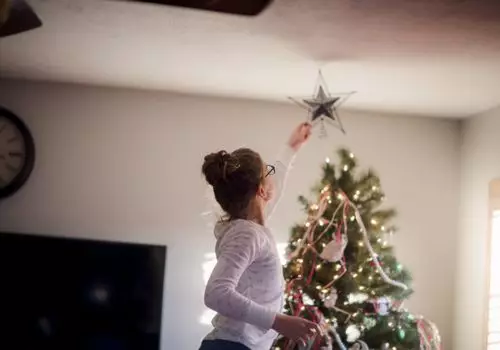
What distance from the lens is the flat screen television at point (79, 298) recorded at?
3297 mm

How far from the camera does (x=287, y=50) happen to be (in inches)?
105

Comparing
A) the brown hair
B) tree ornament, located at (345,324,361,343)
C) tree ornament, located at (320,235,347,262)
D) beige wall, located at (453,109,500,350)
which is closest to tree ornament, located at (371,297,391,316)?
tree ornament, located at (345,324,361,343)

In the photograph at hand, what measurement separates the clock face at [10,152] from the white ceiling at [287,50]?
279 millimetres

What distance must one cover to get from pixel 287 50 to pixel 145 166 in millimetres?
1238

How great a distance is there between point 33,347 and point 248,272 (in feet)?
5.92

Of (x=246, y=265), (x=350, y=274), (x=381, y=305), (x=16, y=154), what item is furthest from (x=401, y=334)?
(x=16, y=154)

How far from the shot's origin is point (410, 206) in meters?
3.75

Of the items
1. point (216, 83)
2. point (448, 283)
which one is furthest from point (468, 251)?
point (216, 83)

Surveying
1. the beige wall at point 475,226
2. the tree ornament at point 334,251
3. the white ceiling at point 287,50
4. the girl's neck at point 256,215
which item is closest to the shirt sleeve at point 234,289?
the girl's neck at point 256,215

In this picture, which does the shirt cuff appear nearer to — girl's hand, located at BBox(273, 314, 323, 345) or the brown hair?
girl's hand, located at BBox(273, 314, 323, 345)

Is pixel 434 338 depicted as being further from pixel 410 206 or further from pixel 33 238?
pixel 33 238

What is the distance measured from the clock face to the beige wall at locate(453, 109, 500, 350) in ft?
7.53

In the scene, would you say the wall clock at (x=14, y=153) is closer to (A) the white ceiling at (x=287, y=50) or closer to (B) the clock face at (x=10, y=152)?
(B) the clock face at (x=10, y=152)

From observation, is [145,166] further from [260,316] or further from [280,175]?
[260,316]
